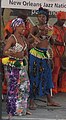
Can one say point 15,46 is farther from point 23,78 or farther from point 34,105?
point 34,105

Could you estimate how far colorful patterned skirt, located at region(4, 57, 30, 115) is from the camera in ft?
19.5

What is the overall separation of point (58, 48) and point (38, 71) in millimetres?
1217

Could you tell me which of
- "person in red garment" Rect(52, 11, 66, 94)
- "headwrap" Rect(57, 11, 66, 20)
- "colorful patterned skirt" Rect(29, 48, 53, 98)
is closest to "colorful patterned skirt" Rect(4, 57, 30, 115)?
"colorful patterned skirt" Rect(29, 48, 53, 98)

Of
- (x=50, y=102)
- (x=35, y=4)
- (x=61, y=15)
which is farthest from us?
(x=61, y=15)

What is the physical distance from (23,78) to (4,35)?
1.44 metres

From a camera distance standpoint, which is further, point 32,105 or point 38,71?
point 32,105

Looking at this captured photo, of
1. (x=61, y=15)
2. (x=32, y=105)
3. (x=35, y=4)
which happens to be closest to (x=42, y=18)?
(x=35, y=4)

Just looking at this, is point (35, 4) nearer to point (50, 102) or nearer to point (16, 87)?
point (16, 87)

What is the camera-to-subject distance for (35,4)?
6.39 metres

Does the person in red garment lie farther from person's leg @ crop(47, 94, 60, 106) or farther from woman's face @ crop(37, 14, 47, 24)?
woman's face @ crop(37, 14, 47, 24)

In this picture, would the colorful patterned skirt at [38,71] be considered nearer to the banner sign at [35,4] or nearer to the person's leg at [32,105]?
the person's leg at [32,105]

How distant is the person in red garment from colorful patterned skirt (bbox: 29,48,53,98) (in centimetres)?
80

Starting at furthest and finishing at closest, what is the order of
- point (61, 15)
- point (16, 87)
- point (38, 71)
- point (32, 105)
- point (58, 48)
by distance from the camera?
1. point (58, 48)
2. point (61, 15)
3. point (32, 105)
4. point (38, 71)
5. point (16, 87)

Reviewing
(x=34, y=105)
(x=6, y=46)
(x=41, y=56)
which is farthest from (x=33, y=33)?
(x=34, y=105)
